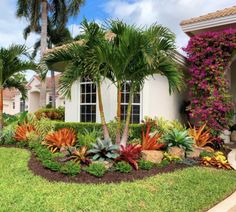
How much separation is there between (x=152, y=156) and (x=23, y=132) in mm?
6001

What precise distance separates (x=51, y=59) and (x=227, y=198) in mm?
6717

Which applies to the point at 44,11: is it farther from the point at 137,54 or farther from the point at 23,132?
the point at 137,54

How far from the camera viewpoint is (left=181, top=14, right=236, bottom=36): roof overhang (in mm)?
12281

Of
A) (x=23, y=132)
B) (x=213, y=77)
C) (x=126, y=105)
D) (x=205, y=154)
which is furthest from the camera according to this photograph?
(x=126, y=105)

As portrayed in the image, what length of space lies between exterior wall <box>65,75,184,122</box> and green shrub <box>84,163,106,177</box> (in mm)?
5255

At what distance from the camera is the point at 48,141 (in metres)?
10.1

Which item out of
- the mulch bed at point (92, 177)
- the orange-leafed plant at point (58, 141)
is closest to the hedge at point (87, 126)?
the orange-leafed plant at point (58, 141)

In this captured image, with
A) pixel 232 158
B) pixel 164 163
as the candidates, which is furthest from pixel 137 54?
pixel 232 158

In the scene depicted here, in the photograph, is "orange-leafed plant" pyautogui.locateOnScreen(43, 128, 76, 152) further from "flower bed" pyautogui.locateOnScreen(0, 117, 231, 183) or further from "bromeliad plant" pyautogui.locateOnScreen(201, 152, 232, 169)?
"bromeliad plant" pyautogui.locateOnScreen(201, 152, 232, 169)

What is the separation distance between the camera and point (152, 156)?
27.6 ft

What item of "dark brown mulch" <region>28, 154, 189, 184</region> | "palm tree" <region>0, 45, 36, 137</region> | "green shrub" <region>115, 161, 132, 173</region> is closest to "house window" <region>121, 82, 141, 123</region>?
"palm tree" <region>0, 45, 36, 137</region>

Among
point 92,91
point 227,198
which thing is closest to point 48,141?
point 92,91

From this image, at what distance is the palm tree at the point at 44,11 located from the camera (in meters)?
24.0

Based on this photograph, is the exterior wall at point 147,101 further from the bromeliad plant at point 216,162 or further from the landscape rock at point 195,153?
the bromeliad plant at point 216,162
